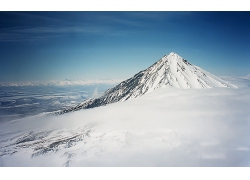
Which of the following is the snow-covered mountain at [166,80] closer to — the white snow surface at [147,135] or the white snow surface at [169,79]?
the white snow surface at [169,79]

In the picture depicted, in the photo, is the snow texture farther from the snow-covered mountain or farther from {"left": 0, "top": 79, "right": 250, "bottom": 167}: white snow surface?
the snow-covered mountain

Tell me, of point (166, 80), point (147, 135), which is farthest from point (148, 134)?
point (166, 80)

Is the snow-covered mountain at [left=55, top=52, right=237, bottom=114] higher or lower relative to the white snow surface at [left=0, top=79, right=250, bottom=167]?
higher

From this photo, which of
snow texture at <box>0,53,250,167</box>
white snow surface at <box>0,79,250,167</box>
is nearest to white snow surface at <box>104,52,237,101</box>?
snow texture at <box>0,53,250,167</box>

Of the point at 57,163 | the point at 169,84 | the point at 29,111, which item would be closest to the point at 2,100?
the point at 29,111

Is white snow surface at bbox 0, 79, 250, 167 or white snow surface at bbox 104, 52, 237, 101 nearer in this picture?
white snow surface at bbox 0, 79, 250, 167

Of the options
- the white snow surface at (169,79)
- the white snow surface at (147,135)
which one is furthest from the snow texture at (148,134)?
the white snow surface at (169,79)

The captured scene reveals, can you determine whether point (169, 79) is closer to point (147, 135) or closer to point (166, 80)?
point (166, 80)
